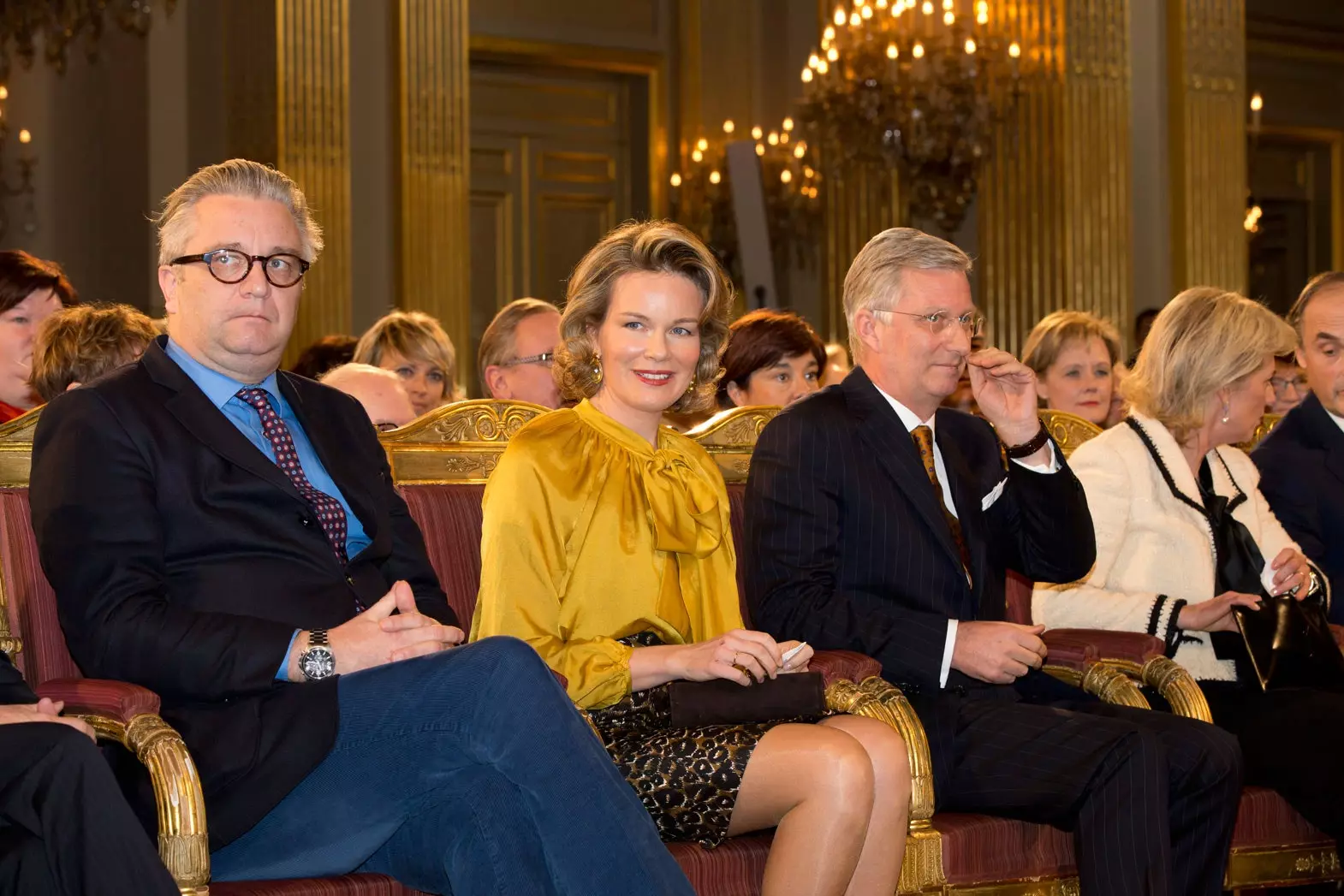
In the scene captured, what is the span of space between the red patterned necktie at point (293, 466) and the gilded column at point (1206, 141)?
19.6 feet

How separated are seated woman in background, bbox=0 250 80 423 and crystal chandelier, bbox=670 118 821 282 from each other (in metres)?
5.20

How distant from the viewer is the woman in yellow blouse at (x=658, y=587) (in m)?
2.15

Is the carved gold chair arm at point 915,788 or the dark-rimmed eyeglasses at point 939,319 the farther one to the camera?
the dark-rimmed eyeglasses at point 939,319

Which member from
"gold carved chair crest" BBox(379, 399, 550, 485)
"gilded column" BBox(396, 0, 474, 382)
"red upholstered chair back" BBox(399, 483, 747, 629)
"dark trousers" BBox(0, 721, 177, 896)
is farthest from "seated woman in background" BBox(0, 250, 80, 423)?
"gilded column" BBox(396, 0, 474, 382)

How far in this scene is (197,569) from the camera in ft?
6.92

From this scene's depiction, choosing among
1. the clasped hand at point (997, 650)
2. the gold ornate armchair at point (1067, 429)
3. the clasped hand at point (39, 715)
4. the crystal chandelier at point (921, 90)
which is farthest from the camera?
the crystal chandelier at point (921, 90)

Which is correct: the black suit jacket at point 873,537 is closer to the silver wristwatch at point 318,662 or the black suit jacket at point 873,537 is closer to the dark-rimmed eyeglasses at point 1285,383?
the silver wristwatch at point 318,662

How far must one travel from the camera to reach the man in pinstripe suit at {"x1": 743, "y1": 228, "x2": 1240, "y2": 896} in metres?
2.41

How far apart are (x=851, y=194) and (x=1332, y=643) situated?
19.1 ft

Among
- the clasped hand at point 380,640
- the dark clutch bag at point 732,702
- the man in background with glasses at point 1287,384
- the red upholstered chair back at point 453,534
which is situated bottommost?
the dark clutch bag at point 732,702

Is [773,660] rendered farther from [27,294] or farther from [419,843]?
[27,294]

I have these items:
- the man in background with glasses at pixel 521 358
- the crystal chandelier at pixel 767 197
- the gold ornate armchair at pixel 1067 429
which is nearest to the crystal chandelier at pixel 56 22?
the crystal chandelier at pixel 767 197

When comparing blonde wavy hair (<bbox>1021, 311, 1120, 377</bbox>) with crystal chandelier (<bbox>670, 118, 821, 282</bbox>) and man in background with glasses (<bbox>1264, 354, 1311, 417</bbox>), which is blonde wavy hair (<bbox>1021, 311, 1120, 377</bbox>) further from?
crystal chandelier (<bbox>670, 118, 821, 282</bbox>)

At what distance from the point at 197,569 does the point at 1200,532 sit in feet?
6.20
